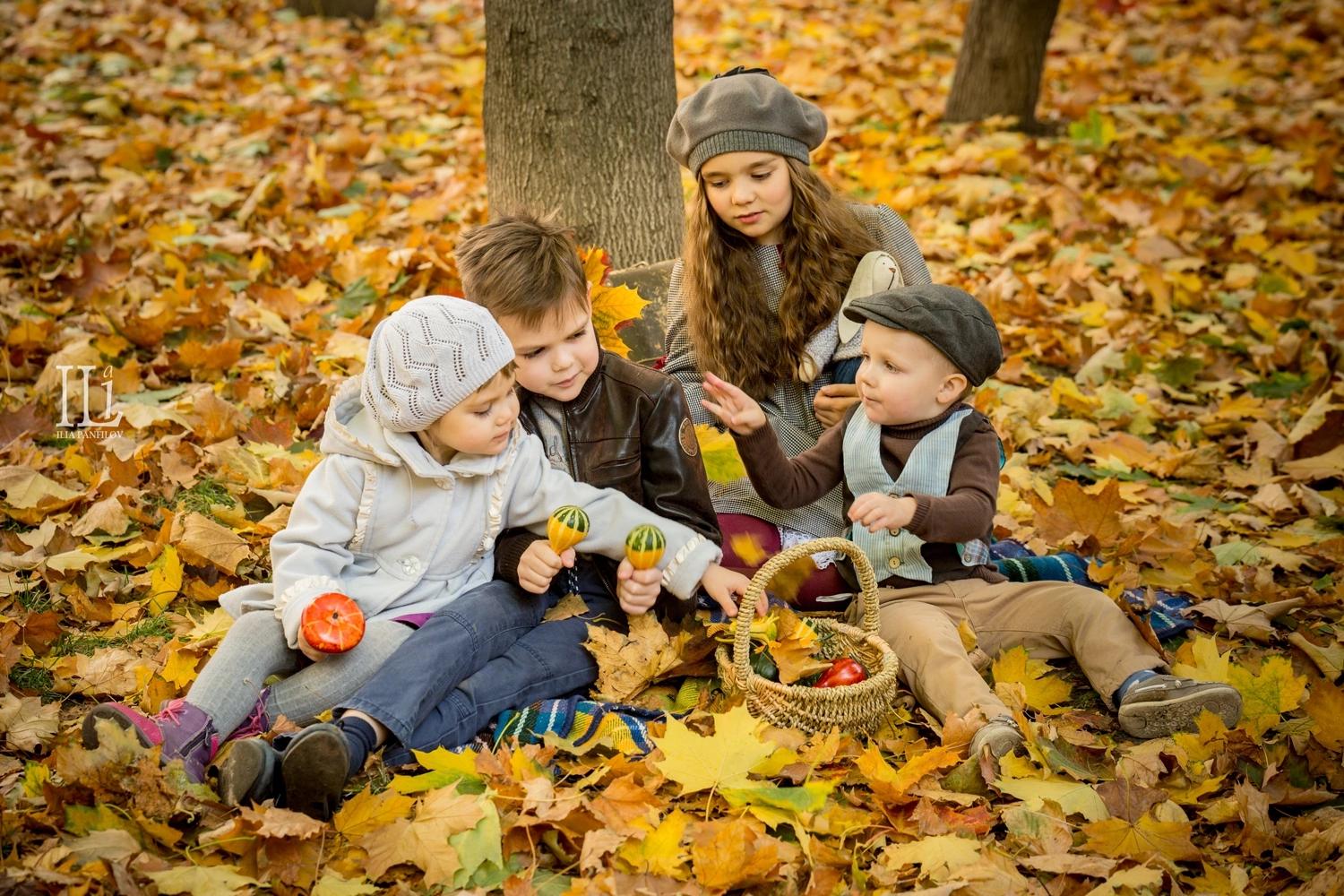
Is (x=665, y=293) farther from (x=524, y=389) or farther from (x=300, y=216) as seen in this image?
(x=300, y=216)

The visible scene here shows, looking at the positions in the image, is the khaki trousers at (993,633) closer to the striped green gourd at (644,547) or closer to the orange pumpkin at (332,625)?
the striped green gourd at (644,547)

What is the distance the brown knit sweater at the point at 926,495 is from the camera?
2943 mm

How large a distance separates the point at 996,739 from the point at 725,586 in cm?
78

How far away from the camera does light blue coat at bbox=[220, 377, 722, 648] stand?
273 centimetres

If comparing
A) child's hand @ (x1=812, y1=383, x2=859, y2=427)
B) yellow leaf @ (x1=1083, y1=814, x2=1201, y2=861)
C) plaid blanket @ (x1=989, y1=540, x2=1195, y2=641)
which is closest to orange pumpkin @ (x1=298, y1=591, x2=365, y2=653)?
child's hand @ (x1=812, y1=383, x2=859, y2=427)

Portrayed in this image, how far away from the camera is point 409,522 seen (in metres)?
2.83

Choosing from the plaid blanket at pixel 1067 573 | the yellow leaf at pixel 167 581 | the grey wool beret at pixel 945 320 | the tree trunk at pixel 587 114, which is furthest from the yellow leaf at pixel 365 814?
the tree trunk at pixel 587 114

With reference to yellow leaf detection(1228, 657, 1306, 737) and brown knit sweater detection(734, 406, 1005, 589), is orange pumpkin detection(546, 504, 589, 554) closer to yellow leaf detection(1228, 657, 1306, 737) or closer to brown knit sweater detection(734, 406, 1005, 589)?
brown knit sweater detection(734, 406, 1005, 589)

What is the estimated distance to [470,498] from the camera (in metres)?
2.90

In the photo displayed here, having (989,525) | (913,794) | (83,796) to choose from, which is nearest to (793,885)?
(913,794)

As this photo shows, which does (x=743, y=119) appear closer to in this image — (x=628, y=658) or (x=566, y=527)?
(x=566, y=527)

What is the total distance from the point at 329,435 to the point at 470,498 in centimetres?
38

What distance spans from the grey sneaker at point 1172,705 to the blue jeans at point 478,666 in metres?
1.32

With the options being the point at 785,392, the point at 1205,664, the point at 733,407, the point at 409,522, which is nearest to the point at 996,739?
the point at 1205,664
